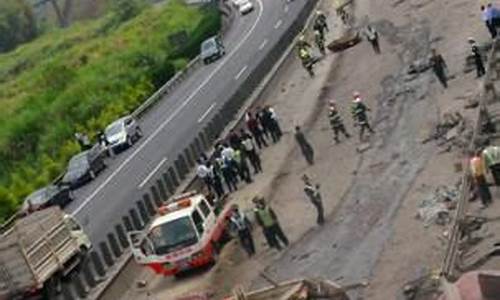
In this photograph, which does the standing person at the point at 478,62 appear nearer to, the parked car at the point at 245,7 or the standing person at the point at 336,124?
the standing person at the point at 336,124

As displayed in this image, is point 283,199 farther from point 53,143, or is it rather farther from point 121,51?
point 121,51

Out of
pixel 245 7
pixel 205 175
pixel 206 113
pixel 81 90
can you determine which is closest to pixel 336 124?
pixel 205 175

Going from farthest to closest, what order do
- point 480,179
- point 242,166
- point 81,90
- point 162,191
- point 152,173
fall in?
point 81,90
point 152,173
point 162,191
point 242,166
point 480,179

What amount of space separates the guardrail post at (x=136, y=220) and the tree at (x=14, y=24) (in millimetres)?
124551

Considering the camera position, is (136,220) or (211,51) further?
(211,51)

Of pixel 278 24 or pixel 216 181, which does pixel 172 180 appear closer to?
pixel 216 181

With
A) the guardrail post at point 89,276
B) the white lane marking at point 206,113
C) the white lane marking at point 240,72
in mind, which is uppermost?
the guardrail post at point 89,276

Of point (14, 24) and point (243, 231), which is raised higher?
point (243, 231)

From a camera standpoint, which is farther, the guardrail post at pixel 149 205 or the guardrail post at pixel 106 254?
the guardrail post at pixel 149 205

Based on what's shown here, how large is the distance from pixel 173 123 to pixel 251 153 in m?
20.3

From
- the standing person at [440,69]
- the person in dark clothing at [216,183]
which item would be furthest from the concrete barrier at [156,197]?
the standing person at [440,69]

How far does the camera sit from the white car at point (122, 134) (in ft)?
179

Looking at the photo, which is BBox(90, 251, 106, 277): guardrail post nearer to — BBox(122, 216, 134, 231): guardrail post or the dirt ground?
the dirt ground

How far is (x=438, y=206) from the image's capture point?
25391 mm
